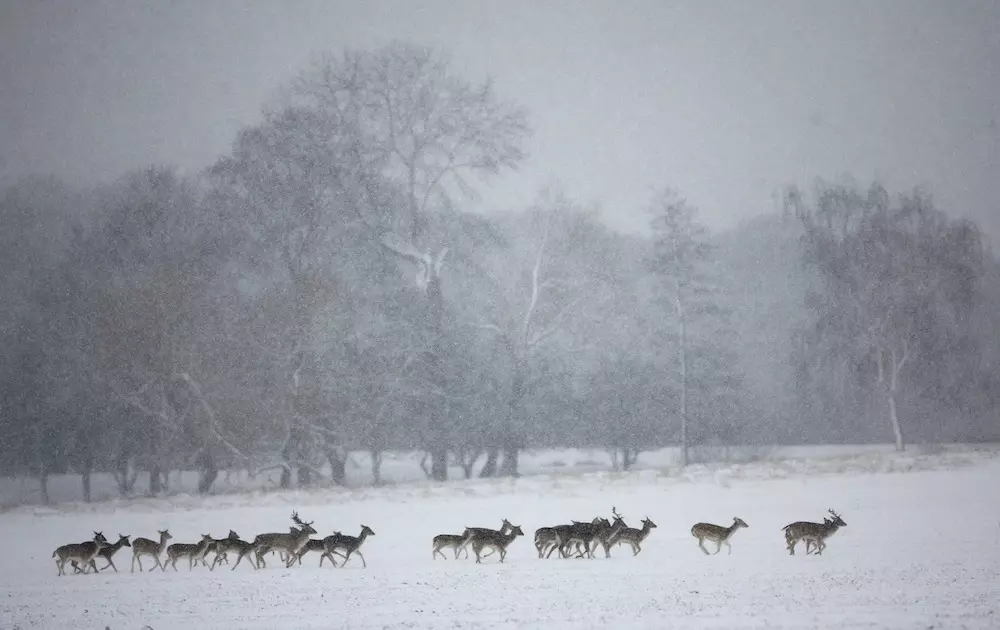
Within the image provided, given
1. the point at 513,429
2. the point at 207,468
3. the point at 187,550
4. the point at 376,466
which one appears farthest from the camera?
the point at 513,429

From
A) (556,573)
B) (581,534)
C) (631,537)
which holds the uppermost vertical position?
(581,534)

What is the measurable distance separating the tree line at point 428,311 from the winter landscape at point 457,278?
0.30 ft

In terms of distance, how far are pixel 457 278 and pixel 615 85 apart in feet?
43.9

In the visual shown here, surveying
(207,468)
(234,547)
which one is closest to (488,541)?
(234,547)

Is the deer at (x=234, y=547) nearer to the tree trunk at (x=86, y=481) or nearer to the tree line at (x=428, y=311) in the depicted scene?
the tree line at (x=428, y=311)

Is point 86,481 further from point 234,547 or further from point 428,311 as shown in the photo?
point 234,547

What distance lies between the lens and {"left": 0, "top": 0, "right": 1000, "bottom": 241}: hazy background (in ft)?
112

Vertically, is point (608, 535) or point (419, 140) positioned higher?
point (419, 140)

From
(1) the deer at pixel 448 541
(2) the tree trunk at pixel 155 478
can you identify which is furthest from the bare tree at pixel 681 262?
(1) the deer at pixel 448 541

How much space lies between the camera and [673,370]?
32219mm

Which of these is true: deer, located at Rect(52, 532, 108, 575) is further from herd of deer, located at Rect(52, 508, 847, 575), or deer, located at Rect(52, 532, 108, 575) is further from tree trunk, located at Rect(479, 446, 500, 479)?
tree trunk, located at Rect(479, 446, 500, 479)

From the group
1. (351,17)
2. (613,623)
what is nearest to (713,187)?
(351,17)

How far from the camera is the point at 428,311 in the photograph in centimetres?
3102

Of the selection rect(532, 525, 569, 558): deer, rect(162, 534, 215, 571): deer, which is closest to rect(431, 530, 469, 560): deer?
rect(532, 525, 569, 558): deer
